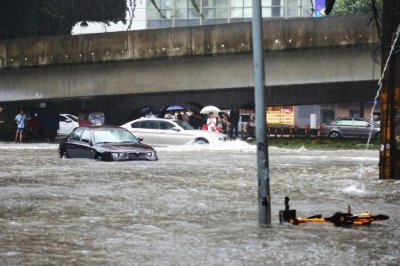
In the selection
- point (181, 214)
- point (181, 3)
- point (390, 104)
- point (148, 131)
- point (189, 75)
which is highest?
point (181, 3)

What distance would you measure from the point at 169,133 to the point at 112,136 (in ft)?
33.7

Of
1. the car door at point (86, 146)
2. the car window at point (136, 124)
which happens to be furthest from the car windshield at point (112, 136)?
the car window at point (136, 124)

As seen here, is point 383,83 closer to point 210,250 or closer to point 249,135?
point 210,250

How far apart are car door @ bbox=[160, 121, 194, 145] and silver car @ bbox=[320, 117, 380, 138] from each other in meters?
16.9

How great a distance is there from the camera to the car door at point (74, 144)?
24641 mm

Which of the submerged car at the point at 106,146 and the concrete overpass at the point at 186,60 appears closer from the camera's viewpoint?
the submerged car at the point at 106,146

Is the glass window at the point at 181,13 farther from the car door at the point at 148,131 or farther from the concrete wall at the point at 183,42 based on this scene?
the car door at the point at 148,131

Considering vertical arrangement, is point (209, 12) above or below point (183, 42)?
above

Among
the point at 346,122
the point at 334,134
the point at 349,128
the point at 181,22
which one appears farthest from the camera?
the point at 181,22

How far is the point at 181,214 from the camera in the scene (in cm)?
1253

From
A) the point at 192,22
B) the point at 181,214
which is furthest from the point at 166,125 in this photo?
the point at 192,22

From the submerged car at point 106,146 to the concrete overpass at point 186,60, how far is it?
41.4ft

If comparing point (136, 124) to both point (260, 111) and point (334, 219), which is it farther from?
point (334, 219)

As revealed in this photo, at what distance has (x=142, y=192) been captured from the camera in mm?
15758
